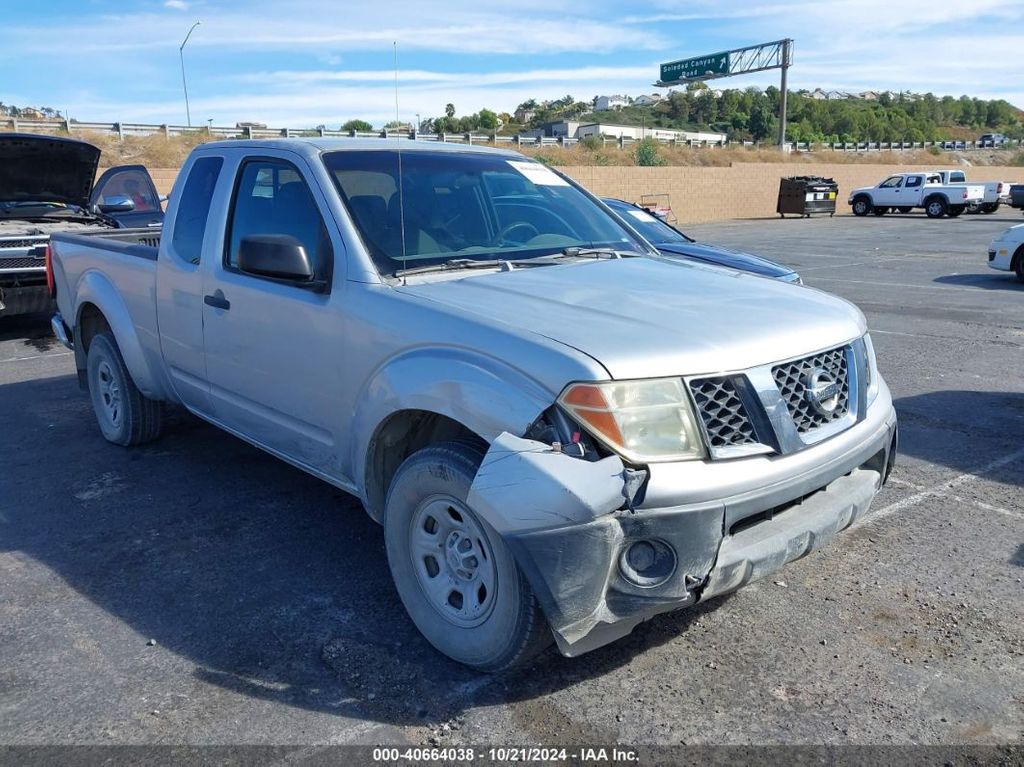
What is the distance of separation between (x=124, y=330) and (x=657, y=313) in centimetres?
366

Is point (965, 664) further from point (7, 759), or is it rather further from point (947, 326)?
point (947, 326)

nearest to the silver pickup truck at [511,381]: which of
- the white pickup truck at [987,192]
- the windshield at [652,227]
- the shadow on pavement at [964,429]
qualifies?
the shadow on pavement at [964,429]

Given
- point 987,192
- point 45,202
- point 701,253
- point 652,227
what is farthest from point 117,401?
point 987,192

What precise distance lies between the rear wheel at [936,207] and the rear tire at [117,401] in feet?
120

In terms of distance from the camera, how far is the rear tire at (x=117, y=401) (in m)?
5.65

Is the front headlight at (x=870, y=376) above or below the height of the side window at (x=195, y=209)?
below

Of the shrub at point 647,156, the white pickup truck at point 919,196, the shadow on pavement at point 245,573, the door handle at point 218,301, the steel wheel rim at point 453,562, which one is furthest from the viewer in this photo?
the shrub at point 647,156

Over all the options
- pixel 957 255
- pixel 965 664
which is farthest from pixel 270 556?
pixel 957 255

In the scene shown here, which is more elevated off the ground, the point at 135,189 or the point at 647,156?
the point at 647,156

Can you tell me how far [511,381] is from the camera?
9.38 ft

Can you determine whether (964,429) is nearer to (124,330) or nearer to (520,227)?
(520,227)

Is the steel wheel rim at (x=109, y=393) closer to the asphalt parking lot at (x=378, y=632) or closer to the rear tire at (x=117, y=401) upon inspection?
the rear tire at (x=117, y=401)

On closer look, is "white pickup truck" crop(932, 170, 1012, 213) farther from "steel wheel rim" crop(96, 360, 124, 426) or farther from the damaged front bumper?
the damaged front bumper

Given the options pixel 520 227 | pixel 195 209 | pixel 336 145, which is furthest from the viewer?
pixel 195 209
